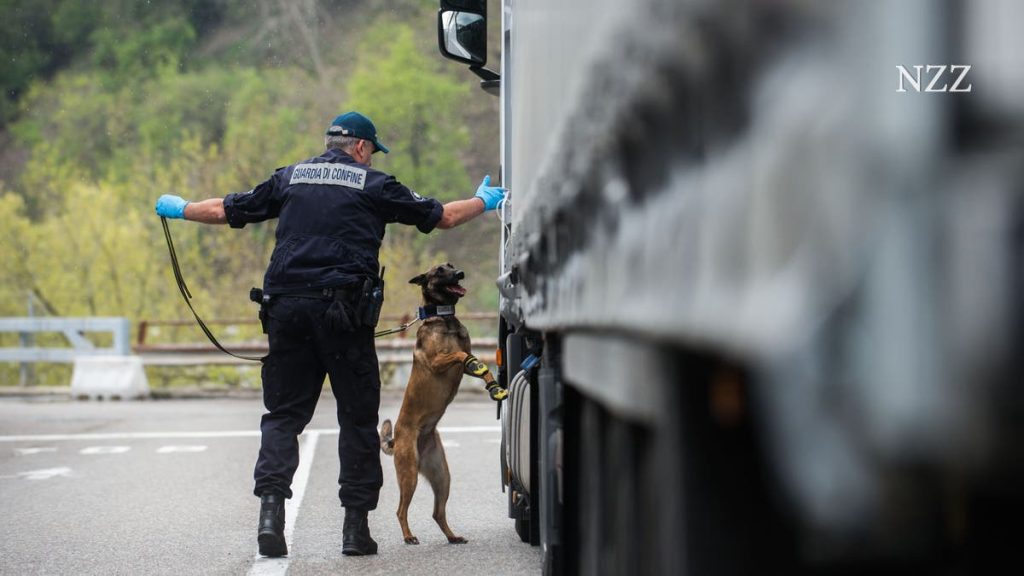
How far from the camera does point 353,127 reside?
649 centimetres

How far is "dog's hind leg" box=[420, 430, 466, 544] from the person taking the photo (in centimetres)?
668

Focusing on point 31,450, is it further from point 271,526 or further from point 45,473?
point 271,526

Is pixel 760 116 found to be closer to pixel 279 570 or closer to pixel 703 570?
pixel 703 570

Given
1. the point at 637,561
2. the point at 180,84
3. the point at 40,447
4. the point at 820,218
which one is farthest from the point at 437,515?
the point at 180,84

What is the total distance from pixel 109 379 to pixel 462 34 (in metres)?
13.7

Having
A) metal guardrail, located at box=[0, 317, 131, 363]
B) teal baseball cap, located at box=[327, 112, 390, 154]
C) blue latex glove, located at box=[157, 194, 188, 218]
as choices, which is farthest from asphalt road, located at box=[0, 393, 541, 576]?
metal guardrail, located at box=[0, 317, 131, 363]

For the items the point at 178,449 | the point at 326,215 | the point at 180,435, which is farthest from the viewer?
the point at 180,435

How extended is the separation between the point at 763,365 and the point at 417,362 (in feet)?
19.5

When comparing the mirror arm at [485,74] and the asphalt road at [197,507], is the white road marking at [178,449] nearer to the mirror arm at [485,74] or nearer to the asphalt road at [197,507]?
the asphalt road at [197,507]

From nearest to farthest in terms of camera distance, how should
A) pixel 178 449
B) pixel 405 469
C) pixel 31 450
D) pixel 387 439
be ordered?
pixel 405 469, pixel 387 439, pixel 178 449, pixel 31 450

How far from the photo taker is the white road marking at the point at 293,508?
601 centimetres

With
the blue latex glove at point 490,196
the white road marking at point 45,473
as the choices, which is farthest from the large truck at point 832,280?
the white road marking at point 45,473

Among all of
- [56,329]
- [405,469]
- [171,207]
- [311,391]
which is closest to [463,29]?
[171,207]

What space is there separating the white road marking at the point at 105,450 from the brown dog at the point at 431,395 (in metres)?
5.58
